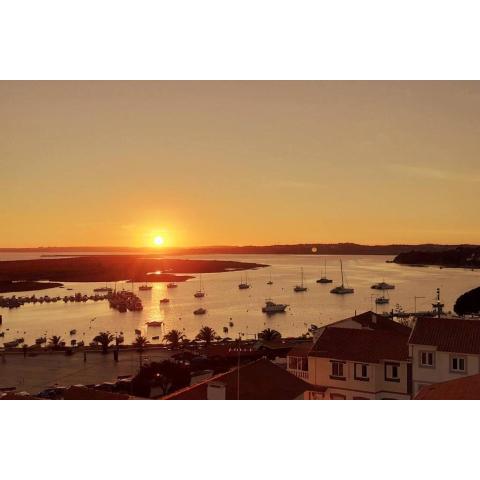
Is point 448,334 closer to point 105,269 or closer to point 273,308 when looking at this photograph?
point 273,308

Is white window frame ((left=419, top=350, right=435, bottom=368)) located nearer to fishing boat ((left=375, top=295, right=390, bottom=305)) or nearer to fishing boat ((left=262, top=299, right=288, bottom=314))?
fishing boat ((left=262, top=299, right=288, bottom=314))

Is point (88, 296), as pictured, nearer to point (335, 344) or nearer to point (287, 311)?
point (287, 311)

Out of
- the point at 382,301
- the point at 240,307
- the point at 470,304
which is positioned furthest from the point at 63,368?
the point at 382,301

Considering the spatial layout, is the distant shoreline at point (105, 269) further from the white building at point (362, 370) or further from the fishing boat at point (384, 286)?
the white building at point (362, 370)

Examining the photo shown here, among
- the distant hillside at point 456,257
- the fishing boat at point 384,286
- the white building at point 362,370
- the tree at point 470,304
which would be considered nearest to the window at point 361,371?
the white building at point 362,370

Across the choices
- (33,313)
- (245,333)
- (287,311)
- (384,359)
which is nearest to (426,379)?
(384,359)

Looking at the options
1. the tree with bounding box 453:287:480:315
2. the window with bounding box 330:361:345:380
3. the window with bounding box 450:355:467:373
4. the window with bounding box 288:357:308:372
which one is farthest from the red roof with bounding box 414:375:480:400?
the tree with bounding box 453:287:480:315
